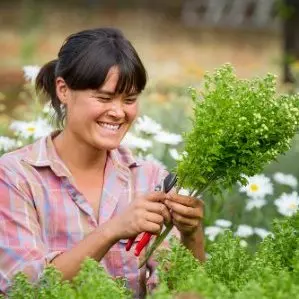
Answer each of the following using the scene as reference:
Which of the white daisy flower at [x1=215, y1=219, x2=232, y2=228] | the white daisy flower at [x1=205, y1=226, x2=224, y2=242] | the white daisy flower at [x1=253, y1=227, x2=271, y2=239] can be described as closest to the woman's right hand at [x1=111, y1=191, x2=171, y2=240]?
the white daisy flower at [x1=205, y1=226, x2=224, y2=242]

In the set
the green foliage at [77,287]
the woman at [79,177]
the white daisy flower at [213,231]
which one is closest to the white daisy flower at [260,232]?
the white daisy flower at [213,231]

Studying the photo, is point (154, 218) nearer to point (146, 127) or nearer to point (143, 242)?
point (143, 242)

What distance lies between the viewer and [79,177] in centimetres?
361

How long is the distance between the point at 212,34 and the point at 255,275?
573 inches

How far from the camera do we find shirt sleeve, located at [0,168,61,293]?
3.30 meters

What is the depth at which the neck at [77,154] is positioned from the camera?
359 centimetres

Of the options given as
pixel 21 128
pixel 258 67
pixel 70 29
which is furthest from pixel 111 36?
pixel 70 29

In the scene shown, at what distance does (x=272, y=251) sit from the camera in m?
3.03

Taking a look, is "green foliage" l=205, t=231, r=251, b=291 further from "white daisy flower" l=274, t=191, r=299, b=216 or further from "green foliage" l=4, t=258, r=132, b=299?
"white daisy flower" l=274, t=191, r=299, b=216

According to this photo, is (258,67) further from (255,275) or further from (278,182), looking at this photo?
(255,275)

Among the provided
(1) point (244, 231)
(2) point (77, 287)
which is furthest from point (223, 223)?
(2) point (77, 287)

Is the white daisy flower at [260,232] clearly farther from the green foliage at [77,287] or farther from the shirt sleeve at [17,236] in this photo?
the green foliage at [77,287]

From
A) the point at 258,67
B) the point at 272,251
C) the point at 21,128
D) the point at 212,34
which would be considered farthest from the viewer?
the point at 212,34

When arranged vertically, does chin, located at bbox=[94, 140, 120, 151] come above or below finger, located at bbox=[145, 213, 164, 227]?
above
